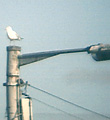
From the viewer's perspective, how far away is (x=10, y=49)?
1831cm

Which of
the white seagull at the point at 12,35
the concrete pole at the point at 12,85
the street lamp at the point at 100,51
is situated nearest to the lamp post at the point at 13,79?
the concrete pole at the point at 12,85

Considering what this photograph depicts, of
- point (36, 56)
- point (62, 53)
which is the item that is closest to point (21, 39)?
point (36, 56)

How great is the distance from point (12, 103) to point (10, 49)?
9.33 ft

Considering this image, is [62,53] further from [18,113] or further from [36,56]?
[18,113]

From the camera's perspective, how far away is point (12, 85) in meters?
18.1

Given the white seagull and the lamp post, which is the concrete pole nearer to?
the lamp post

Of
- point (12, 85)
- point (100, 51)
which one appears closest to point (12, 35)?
point (12, 85)

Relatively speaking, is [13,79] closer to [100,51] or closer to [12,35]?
[12,35]

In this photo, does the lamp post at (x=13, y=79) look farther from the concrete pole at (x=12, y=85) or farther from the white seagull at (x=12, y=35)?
the white seagull at (x=12, y=35)

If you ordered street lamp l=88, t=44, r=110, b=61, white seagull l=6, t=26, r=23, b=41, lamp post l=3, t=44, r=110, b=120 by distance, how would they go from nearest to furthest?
street lamp l=88, t=44, r=110, b=61 → lamp post l=3, t=44, r=110, b=120 → white seagull l=6, t=26, r=23, b=41

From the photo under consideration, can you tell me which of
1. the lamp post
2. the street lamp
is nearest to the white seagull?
the lamp post

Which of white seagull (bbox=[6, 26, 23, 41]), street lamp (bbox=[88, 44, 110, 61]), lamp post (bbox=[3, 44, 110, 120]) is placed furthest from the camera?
white seagull (bbox=[6, 26, 23, 41])

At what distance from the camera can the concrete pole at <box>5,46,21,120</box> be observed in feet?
59.5

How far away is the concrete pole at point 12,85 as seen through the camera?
1814 centimetres
